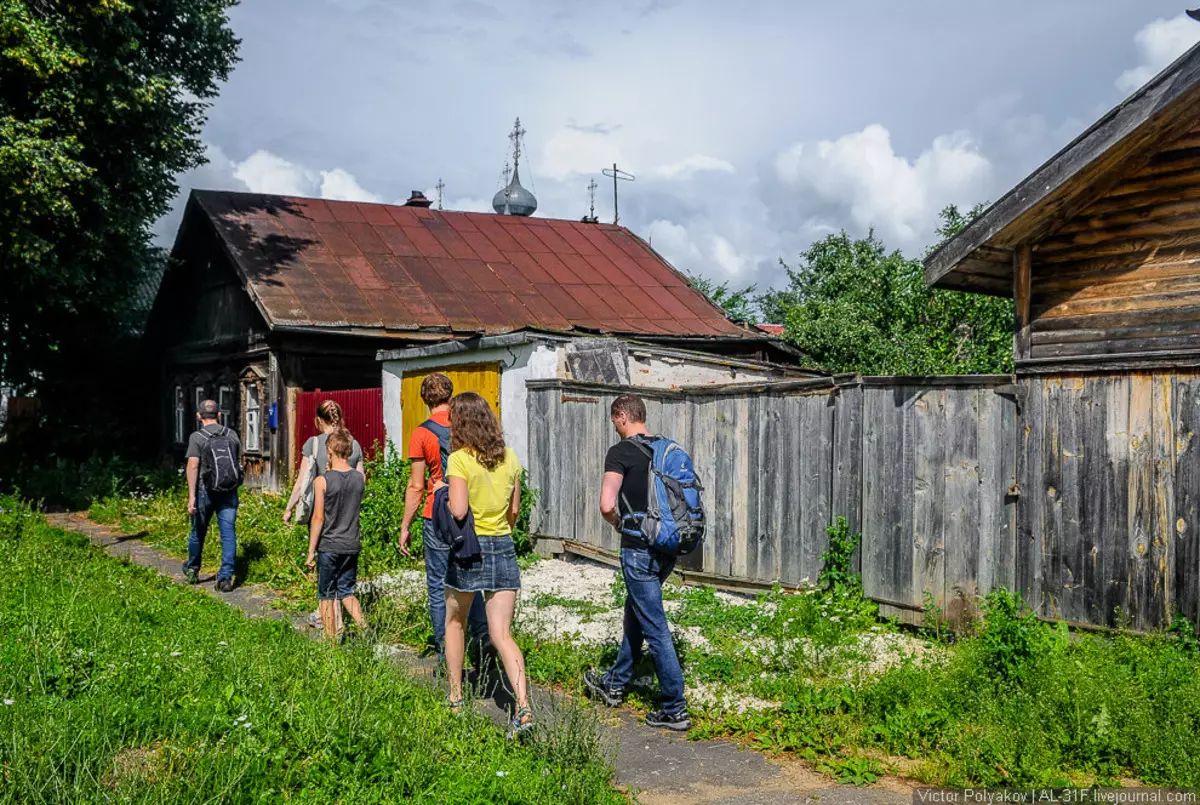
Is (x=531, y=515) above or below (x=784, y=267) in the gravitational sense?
below

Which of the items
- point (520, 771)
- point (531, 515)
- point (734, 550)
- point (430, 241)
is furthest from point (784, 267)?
point (520, 771)

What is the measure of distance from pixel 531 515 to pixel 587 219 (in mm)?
13266

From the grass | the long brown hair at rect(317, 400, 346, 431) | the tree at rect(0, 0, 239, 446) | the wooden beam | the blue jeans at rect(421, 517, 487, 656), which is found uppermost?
the tree at rect(0, 0, 239, 446)

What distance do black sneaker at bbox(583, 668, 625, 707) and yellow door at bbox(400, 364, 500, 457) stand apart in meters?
5.44

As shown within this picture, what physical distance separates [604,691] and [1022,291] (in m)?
4.11

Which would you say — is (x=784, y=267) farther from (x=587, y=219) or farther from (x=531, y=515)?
(x=531, y=515)

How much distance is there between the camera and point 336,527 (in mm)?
6859

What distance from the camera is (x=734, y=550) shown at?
9000 millimetres

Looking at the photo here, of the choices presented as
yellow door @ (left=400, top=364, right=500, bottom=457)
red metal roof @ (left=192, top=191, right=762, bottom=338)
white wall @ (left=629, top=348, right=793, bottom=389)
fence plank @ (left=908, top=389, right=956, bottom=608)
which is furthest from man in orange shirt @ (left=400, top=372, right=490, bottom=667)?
red metal roof @ (left=192, top=191, right=762, bottom=338)

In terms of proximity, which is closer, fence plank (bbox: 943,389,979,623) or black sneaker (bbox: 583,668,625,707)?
black sneaker (bbox: 583,668,625,707)

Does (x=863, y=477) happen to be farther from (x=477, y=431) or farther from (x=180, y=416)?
(x=180, y=416)

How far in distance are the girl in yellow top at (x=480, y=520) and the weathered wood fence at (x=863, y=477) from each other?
3328 mm

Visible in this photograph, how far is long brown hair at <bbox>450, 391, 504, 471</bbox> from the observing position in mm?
5477

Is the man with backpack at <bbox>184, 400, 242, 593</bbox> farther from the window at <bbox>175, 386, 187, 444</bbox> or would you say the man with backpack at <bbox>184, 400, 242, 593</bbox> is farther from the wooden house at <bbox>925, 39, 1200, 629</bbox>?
the window at <bbox>175, 386, 187, 444</bbox>
